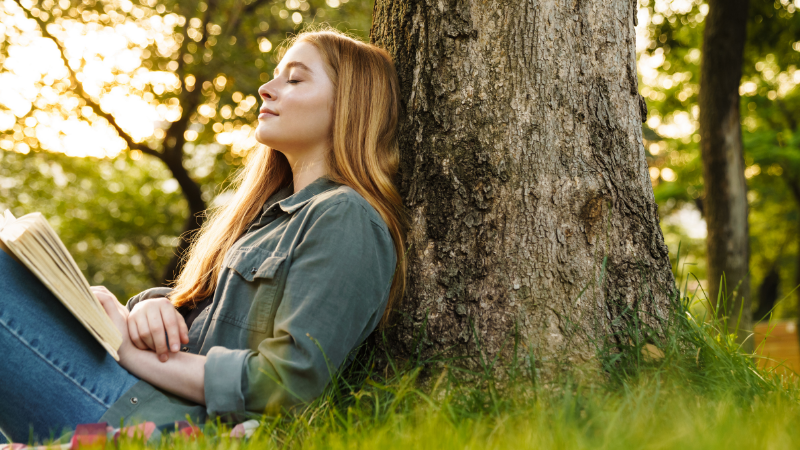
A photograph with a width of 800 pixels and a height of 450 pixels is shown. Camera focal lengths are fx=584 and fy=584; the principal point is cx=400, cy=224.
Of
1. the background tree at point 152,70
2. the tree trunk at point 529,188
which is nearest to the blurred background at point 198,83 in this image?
the background tree at point 152,70

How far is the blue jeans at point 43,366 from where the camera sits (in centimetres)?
171

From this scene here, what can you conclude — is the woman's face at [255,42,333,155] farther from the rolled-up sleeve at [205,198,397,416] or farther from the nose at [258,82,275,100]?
the rolled-up sleeve at [205,198,397,416]

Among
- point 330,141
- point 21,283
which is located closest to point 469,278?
point 330,141

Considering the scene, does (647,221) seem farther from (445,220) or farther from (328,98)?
(328,98)

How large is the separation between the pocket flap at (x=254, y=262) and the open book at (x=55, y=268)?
477 mm

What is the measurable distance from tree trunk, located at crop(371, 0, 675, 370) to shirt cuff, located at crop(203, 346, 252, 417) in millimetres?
623

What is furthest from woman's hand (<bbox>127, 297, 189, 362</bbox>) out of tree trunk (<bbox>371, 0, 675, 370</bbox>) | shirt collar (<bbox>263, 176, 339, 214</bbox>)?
tree trunk (<bbox>371, 0, 675, 370</bbox>)

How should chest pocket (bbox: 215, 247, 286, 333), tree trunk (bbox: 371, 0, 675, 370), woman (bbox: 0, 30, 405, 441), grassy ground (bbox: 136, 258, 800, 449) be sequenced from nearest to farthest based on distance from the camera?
grassy ground (bbox: 136, 258, 800, 449) → woman (bbox: 0, 30, 405, 441) → chest pocket (bbox: 215, 247, 286, 333) → tree trunk (bbox: 371, 0, 675, 370)

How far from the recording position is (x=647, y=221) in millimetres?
2238

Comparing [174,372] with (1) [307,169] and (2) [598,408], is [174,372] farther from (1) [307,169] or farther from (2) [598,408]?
(2) [598,408]

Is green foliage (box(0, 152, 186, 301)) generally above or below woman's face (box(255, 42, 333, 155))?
below

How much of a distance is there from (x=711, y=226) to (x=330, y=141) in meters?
5.46

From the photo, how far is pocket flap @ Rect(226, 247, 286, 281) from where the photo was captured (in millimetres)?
2008

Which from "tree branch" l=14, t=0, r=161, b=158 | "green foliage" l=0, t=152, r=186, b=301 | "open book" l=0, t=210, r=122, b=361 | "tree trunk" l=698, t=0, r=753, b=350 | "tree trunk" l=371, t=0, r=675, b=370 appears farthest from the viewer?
"green foliage" l=0, t=152, r=186, b=301
